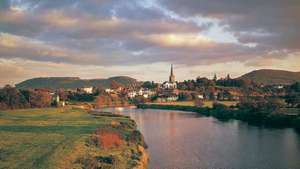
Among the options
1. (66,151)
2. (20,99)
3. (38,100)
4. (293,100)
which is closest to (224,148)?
(66,151)

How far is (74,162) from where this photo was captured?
24719 millimetres

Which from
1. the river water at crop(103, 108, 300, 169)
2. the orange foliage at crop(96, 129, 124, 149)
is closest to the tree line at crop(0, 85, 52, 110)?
the river water at crop(103, 108, 300, 169)

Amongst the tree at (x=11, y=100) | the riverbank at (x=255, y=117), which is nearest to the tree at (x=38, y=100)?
the tree at (x=11, y=100)

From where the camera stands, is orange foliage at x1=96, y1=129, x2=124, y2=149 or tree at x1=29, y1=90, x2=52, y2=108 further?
tree at x1=29, y1=90, x2=52, y2=108

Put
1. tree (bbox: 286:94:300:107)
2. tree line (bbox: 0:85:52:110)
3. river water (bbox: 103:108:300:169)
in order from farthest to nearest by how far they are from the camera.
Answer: tree line (bbox: 0:85:52:110) < tree (bbox: 286:94:300:107) < river water (bbox: 103:108:300:169)

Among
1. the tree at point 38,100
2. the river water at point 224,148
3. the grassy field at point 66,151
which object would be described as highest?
the tree at point 38,100

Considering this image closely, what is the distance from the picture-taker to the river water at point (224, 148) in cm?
3023

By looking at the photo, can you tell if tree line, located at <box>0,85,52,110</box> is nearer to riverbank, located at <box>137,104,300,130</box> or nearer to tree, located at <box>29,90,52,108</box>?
tree, located at <box>29,90,52,108</box>

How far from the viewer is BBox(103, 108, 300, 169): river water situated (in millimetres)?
30234

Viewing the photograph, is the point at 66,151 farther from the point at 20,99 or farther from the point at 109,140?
the point at 20,99

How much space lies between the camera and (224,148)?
3819 cm

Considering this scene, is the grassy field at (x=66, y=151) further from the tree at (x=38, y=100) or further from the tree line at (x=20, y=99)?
the tree at (x=38, y=100)

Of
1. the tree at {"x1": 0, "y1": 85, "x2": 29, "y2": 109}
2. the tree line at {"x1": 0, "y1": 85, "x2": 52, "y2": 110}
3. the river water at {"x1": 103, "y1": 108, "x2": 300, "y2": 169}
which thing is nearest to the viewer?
the river water at {"x1": 103, "y1": 108, "x2": 300, "y2": 169}

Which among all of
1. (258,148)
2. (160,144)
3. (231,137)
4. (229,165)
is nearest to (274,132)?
(231,137)
